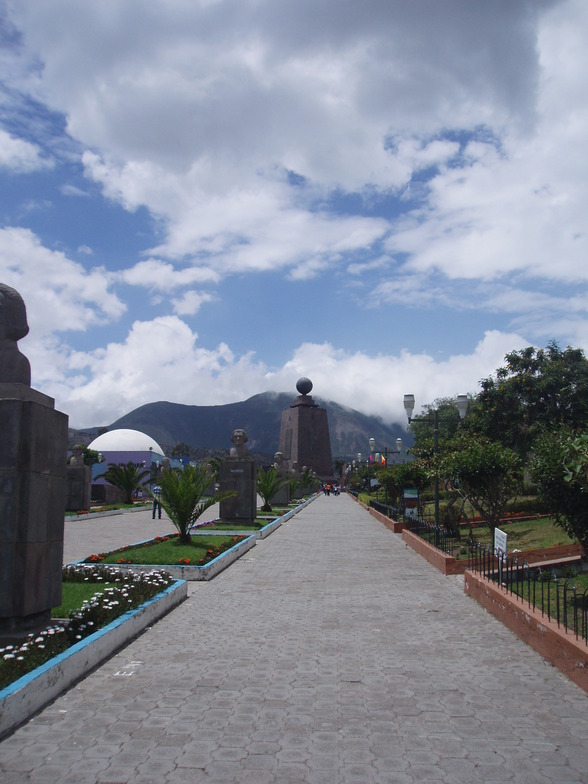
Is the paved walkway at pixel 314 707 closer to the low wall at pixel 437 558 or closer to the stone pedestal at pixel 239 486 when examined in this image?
the low wall at pixel 437 558

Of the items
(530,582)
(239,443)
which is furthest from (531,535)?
(239,443)

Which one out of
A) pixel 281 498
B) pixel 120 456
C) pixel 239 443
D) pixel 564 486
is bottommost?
pixel 281 498

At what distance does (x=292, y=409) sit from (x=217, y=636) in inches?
2659

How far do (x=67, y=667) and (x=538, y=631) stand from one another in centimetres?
409

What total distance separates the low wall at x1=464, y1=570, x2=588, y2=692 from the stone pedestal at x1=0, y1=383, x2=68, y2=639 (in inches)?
174

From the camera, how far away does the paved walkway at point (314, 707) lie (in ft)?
12.2

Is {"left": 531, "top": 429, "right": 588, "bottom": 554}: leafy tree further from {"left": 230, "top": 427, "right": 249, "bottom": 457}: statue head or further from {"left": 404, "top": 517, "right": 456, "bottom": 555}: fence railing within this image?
{"left": 230, "top": 427, "right": 249, "bottom": 457}: statue head

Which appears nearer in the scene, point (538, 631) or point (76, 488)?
point (538, 631)

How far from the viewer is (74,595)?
773cm

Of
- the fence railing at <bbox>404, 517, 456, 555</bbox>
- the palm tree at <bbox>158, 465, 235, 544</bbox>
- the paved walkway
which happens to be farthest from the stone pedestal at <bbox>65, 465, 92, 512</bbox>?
the paved walkway

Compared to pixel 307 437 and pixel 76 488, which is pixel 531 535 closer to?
pixel 76 488

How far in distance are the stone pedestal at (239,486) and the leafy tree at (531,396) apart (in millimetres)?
13306

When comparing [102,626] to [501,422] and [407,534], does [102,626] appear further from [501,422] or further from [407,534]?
[501,422]

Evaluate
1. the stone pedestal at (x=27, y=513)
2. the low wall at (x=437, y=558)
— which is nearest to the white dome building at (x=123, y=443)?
the low wall at (x=437, y=558)
